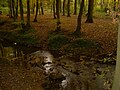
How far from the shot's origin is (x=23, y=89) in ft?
45.5

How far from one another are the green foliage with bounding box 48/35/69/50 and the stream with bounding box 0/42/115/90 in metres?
1.30

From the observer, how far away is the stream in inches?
600

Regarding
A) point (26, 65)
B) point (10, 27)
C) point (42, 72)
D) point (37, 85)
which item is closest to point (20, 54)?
point (26, 65)

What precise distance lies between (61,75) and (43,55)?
6333mm

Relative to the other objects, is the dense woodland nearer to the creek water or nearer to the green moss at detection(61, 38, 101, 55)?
the green moss at detection(61, 38, 101, 55)

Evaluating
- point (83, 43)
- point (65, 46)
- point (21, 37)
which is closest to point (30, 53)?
point (65, 46)

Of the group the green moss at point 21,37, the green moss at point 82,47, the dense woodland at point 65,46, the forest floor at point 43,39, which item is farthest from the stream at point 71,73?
the green moss at point 21,37

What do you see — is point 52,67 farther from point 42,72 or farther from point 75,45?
point 75,45

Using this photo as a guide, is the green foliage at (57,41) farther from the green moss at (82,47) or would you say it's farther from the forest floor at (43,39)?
the forest floor at (43,39)

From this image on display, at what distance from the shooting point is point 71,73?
18.0 meters

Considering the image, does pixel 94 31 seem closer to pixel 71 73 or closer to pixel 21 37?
pixel 21 37

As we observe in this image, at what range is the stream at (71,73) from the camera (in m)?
15.2

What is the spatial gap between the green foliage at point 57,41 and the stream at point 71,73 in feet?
4.25

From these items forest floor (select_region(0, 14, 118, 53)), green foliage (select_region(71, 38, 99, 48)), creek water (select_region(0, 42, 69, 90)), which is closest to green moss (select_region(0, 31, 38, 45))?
forest floor (select_region(0, 14, 118, 53))
